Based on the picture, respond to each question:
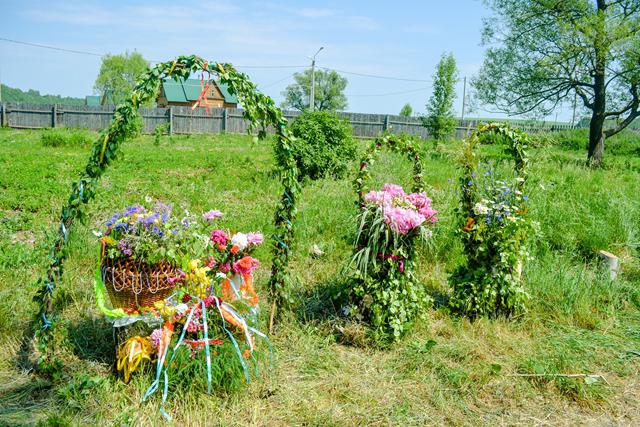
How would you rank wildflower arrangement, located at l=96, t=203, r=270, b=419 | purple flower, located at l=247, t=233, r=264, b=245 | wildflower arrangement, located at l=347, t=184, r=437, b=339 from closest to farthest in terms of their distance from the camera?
wildflower arrangement, located at l=96, t=203, r=270, b=419 < purple flower, located at l=247, t=233, r=264, b=245 < wildflower arrangement, located at l=347, t=184, r=437, b=339

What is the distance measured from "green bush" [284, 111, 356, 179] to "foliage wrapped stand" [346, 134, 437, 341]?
523 cm

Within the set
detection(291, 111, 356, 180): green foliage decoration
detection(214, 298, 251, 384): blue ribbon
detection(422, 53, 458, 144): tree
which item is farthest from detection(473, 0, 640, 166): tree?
detection(214, 298, 251, 384): blue ribbon

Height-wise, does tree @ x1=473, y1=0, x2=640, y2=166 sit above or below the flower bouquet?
above

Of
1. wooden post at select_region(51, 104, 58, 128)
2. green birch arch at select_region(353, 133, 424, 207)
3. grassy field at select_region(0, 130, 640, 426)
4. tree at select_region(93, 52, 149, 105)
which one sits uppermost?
tree at select_region(93, 52, 149, 105)

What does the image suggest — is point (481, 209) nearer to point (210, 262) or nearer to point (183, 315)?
point (210, 262)

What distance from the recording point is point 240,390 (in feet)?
9.82

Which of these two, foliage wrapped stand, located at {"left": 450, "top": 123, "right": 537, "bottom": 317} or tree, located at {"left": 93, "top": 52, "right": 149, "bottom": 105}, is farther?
tree, located at {"left": 93, "top": 52, "right": 149, "bottom": 105}

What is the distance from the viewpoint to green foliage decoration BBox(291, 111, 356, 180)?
Answer: 925 centimetres

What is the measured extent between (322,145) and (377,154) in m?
5.24

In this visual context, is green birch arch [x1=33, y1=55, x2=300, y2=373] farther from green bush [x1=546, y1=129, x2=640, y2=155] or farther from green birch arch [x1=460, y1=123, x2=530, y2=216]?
green bush [x1=546, y1=129, x2=640, y2=155]

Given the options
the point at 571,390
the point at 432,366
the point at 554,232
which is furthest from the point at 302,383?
the point at 554,232

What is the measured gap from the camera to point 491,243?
4.08 metres

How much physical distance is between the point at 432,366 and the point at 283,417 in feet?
3.56

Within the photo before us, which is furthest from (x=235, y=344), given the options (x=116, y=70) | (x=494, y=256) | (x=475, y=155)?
(x=116, y=70)
